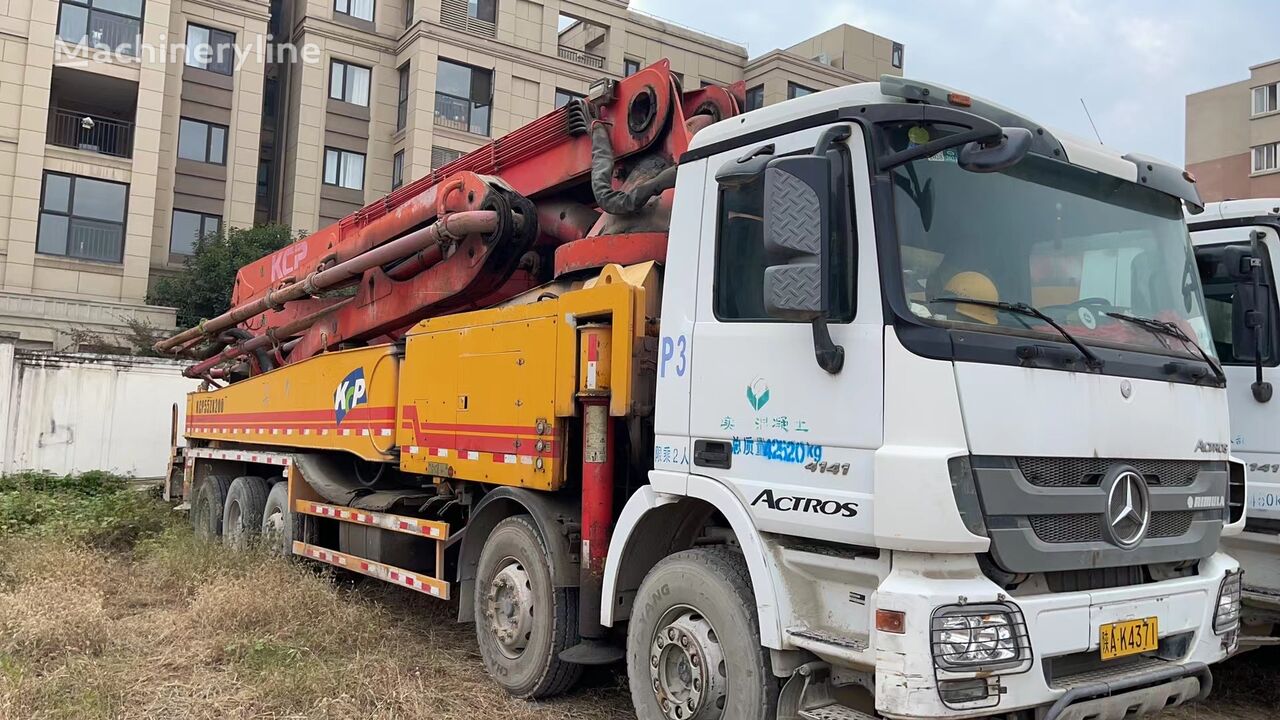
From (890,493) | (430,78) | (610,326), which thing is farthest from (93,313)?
(890,493)

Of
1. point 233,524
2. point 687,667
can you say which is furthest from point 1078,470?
point 233,524

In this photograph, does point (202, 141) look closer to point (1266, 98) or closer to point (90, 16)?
point (90, 16)

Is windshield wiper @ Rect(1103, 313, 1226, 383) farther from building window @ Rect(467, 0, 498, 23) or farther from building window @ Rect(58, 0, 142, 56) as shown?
building window @ Rect(467, 0, 498, 23)

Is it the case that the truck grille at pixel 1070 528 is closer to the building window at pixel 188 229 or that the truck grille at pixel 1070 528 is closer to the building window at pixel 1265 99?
the building window at pixel 188 229

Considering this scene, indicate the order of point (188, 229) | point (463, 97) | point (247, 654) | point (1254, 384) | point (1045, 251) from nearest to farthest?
1. point (1045, 251)
2. point (1254, 384)
3. point (247, 654)
4. point (188, 229)
5. point (463, 97)

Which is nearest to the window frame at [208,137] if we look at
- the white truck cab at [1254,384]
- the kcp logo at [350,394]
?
the kcp logo at [350,394]

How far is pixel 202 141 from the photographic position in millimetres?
28344

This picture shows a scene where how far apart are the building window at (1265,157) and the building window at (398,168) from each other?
31396mm

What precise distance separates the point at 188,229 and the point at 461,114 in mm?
8801

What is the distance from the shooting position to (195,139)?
2823cm

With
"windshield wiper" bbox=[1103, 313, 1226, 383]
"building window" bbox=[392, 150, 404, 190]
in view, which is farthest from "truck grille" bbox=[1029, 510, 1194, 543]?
"building window" bbox=[392, 150, 404, 190]

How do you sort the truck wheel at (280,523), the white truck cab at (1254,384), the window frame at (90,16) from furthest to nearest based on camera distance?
the window frame at (90,16), the truck wheel at (280,523), the white truck cab at (1254,384)

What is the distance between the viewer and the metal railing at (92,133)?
2606cm

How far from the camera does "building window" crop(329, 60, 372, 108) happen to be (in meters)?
30.0
